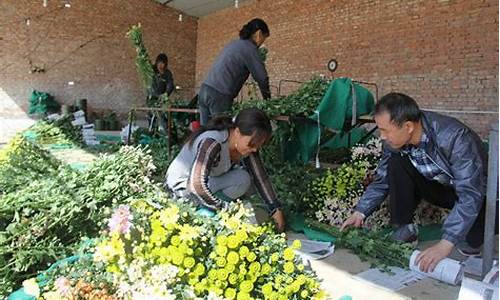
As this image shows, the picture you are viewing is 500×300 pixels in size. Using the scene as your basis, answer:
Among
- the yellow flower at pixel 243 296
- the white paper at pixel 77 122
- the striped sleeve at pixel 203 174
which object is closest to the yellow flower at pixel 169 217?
the yellow flower at pixel 243 296

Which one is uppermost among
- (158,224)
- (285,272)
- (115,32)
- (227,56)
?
(115,32)

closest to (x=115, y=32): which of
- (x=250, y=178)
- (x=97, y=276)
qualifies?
(x=250, y=178)

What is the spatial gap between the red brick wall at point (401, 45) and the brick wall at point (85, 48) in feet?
11.2

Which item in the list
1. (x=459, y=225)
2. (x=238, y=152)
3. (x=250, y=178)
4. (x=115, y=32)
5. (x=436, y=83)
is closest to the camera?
(x=459, y=225)

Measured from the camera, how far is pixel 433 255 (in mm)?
1925

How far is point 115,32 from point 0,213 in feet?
37.7

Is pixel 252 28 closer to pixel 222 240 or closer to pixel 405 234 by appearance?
pixel 405 234

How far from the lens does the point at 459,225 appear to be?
6.22 feet

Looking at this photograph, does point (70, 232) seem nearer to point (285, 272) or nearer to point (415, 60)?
point (285, 272)

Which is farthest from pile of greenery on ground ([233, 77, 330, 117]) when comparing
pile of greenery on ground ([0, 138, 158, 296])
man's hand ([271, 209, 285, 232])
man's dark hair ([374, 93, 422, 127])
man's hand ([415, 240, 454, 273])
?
man's hand ([415, 240, 454, 273])

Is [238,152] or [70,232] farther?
[238,152]

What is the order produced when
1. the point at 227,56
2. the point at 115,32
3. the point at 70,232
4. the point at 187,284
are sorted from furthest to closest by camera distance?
the point at 115,32, the point at 227,56, the point at 70,232, the point at 187,284

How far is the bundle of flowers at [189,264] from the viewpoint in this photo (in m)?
1.41

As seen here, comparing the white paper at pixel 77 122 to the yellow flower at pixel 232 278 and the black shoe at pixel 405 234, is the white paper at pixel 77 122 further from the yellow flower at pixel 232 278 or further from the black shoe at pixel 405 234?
the yellow flower at pixel 232 278
